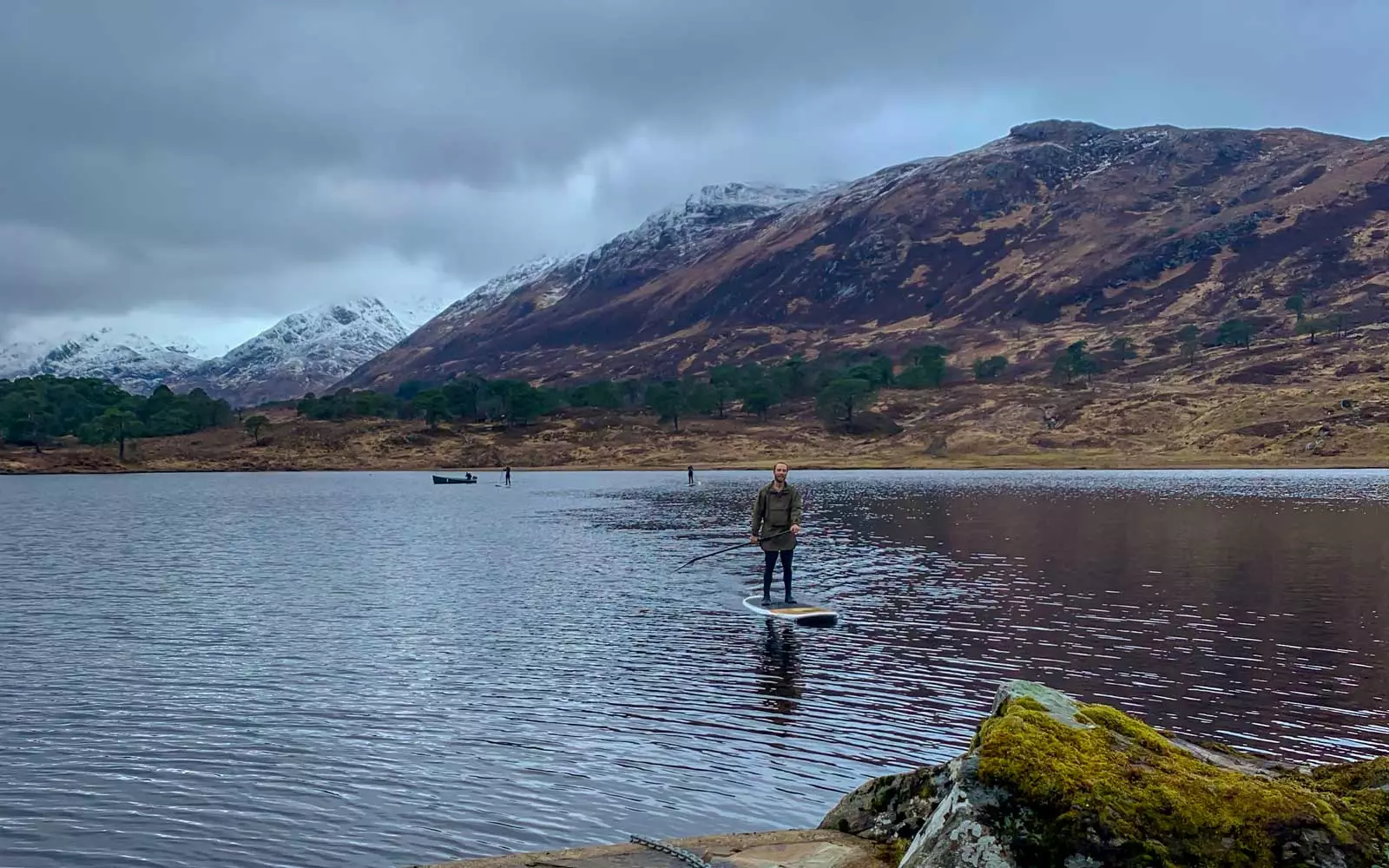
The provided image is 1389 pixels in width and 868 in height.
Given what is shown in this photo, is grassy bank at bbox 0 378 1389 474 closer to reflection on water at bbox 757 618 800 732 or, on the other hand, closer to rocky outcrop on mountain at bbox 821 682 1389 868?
reflection on water at bbox 757 618 800 732

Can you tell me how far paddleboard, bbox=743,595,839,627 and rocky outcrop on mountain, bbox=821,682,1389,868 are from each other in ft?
72.2

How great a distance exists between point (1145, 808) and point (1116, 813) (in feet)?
0.94

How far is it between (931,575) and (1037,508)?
4109 centimetres

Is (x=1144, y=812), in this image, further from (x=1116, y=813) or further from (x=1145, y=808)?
(x=1116, y=813)

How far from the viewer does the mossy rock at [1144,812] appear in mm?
8484

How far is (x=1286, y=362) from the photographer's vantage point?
639 feet

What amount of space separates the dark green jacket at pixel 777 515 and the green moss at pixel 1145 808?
23257 millimetres

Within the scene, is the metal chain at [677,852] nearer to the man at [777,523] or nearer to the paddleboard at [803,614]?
the paddleboard at [803,614]

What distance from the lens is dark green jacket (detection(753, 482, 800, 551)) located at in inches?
1293

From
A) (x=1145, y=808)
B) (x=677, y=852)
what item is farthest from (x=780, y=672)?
(x=1145, y=808)

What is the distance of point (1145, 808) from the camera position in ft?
28.4

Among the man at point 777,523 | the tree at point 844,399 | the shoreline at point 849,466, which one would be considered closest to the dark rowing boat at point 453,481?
the shoreline at point 849,466

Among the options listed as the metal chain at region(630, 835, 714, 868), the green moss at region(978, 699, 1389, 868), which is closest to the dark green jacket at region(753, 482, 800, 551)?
the metal chain at region(630, 835, 714, 868)

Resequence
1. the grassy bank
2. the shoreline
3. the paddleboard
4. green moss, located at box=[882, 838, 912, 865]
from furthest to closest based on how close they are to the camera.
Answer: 1. the grassy bank
2. the shoreline
3. the paddleboard
4. green moss, located at box=[882, 838, 912, 865]
